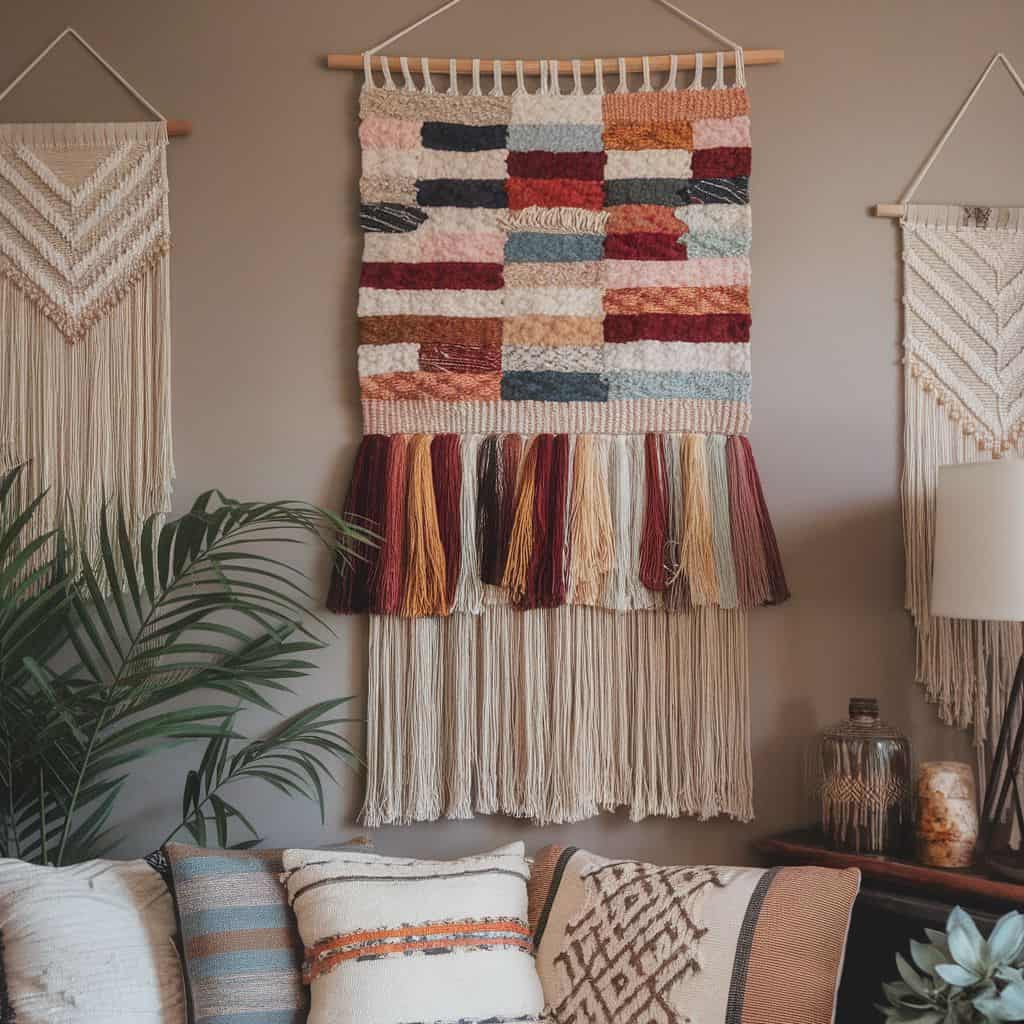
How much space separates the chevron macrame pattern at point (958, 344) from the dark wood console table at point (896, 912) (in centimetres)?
47

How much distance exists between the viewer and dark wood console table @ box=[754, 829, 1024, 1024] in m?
1.63

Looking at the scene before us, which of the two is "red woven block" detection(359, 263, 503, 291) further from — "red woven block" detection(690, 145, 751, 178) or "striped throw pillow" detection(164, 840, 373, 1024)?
"striped throw pillow" detection(164, 840, 373, 1024)

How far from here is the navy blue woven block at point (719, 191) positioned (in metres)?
2.18

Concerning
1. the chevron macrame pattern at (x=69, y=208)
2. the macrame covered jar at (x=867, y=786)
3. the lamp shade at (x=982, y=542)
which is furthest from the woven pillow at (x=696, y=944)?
the chevron macrame pattern at (x=69, y=208)

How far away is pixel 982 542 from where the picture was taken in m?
1.78

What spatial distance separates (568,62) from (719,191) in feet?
1.40

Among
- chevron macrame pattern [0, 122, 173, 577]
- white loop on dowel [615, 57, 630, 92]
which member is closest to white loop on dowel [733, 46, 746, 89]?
white loop on dowel [615, 57, 630, 92]

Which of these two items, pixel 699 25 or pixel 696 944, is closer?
pixel 696 944

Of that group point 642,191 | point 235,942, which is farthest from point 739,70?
point 235,942

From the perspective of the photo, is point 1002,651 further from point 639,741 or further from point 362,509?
point 362,509

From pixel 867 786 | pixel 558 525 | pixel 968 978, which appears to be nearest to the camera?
pixel 968 978

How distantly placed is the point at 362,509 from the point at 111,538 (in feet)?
1.74

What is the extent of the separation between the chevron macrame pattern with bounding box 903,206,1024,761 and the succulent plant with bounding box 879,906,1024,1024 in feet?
2.54

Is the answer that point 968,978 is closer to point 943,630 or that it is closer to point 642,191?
point 943,630
